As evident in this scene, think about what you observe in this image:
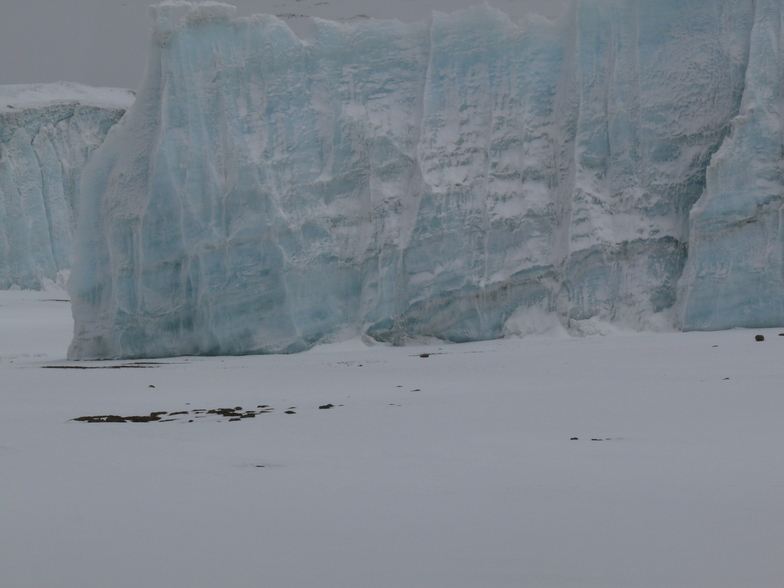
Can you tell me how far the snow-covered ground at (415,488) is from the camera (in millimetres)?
2357

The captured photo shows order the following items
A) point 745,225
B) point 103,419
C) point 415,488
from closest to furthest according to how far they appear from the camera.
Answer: point 415,488, point 103,419, point 745,225

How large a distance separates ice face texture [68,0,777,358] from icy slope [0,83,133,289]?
14740 millimetres

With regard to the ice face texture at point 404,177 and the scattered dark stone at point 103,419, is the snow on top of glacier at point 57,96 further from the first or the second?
the scattered dark stone at point 103,419

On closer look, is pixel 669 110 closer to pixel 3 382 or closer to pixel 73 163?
pixel 3 382

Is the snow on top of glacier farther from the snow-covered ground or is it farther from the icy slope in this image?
the snow-covered ground

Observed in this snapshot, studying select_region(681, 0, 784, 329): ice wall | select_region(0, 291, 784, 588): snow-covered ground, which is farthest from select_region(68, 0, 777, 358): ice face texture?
select_region(0, 291, 784, 588): snow-covered ground

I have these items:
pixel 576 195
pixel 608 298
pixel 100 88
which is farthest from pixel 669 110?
pixel 100 88

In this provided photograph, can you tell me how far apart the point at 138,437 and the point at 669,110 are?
853 centimetres

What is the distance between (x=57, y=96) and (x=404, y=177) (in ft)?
67.6

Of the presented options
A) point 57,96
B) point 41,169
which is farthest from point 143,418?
point 57,96

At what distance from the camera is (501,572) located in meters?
2.31

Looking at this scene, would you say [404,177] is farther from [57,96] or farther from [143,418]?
[57,96]

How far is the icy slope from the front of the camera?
84.3 feet

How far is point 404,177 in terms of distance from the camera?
38.2ft
